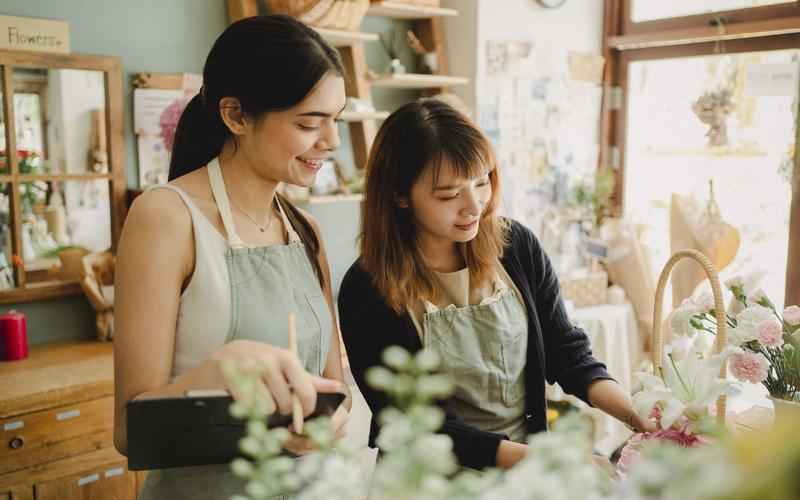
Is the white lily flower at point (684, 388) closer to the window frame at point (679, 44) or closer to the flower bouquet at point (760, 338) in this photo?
the flower bouquet at point (760, 338)

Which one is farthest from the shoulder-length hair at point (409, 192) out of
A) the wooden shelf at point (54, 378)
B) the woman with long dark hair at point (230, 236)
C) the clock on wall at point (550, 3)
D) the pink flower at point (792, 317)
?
the clock on wall at point (550, 3)

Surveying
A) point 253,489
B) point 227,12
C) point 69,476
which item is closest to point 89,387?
point 69,476

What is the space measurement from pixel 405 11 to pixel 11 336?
2097 mm

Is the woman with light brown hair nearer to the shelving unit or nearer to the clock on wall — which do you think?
the shelving unit

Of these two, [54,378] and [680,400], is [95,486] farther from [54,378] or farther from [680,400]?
[680,400]

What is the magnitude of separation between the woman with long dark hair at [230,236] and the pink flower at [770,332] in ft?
2.79

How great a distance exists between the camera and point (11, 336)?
2408 millimetres

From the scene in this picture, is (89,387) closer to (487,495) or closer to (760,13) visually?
(487,495)

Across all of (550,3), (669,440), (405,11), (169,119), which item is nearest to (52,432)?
(169,119)

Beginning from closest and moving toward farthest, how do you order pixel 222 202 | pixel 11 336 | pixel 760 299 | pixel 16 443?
pixel 222 202 < pixel 760 299 < pixel 16 443 < pixel 11 336

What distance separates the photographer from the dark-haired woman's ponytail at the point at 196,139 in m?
1.37

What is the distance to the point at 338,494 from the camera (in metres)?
0.55

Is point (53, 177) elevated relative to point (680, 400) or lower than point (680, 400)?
elevated

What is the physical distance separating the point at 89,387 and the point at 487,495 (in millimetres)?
2010
